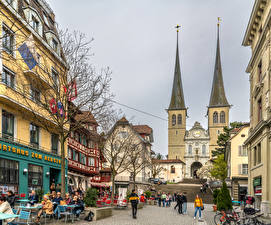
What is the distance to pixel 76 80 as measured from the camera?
20531 mm

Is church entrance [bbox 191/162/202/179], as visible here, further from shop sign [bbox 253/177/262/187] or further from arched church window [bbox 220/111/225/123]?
shop sign [bbox 253/177/262/187]

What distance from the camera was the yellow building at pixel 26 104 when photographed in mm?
21203

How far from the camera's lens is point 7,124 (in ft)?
74.6

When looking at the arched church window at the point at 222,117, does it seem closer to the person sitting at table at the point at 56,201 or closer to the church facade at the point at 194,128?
the church facade at the point at 194,128

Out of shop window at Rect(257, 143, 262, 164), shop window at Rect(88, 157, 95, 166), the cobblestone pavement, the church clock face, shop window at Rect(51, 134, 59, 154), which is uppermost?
the church clock face

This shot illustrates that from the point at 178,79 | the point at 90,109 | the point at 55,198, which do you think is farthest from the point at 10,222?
the point at 178,79

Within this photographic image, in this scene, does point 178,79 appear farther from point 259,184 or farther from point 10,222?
point 10,222

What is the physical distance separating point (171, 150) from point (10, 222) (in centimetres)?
10182

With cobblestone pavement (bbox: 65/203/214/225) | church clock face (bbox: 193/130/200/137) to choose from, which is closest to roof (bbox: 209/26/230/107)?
church clock face (bbox: 193/130/200/137)

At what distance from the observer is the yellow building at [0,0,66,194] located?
21203mm

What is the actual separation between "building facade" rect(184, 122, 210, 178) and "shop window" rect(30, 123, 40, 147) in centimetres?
8191

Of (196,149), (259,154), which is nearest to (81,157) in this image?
(259,154)

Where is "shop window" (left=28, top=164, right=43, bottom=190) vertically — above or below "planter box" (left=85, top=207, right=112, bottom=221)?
above

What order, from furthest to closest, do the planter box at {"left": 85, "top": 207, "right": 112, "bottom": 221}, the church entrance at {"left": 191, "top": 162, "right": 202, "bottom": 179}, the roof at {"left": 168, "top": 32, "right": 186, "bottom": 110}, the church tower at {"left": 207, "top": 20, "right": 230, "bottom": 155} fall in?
the roof at {"left": 168, "top": 32, "right": 186, "bottom": 110} < the church tower at {"left": 207, "top": 20, "right": 230, "bottom": 155} < the church entrance at {"left": 191, "top": 162, "right": 202, "bottom": 179} < the planter box at {"left": 85, "top": 207, "right": 112, "bottom": 221}
